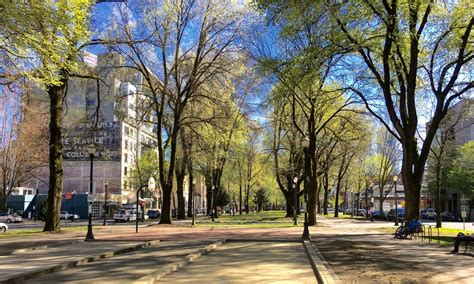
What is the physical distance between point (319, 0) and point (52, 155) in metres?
18.7

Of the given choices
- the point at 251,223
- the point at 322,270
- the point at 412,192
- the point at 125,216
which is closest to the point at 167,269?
the point at 322,270

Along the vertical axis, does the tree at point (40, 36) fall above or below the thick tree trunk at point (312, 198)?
above

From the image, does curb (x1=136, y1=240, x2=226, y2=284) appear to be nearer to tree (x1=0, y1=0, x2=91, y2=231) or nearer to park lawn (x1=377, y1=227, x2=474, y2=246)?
tree (x1=0, y1=0, x2=91, y2=231)

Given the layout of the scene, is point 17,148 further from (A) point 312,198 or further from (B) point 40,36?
(B) point 40,36

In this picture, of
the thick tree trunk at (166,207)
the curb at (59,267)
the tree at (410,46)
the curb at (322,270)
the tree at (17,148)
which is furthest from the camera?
the tree at (17,148)

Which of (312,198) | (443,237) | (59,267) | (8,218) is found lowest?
(8,218)

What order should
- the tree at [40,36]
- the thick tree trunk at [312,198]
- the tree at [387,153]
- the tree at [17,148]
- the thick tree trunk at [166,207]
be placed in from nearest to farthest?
the tree at [40,36] < the thick tree trunk at [312,198] < the thick tree trunk at [166,207] < the tree at [17,148] < the tree at [387,153]

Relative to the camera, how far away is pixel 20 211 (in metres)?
79.6

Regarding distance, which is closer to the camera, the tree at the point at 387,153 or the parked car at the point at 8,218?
the parked car at the point at 8,218

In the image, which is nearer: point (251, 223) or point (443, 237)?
point (443, 237)

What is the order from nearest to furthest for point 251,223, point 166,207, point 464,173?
1. point 166,207
2. point 251,223
3. point 464,173

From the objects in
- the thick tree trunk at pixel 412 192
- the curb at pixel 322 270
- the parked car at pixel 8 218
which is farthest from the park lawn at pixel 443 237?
the parked car at pixel 8 218

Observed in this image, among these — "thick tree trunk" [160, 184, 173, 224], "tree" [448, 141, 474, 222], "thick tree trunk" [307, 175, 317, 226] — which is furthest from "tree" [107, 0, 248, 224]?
"tree" [448, 141, 474, 222]

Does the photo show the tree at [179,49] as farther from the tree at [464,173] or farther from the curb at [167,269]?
the tree at [464,173]
